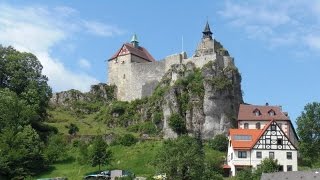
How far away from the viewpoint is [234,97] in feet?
325

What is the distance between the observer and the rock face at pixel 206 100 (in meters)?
94.8

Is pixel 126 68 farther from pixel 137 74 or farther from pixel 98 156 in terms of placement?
pixel 98 156

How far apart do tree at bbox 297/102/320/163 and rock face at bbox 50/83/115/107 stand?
39.1 metres

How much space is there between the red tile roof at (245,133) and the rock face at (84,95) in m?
35.1

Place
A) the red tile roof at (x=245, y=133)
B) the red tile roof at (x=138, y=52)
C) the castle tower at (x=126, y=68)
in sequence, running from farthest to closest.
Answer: the red tile roof at (x=138, y=52), the castle tower at (x=126, y=68), the red tile roof at (x=245, y=133)

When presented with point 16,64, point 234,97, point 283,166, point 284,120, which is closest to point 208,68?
point 234,97

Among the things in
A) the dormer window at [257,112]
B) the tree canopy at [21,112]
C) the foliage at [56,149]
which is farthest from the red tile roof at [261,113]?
the tree canopy at [21,112]

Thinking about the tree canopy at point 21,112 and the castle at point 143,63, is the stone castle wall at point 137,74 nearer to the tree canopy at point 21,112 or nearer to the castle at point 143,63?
the castle at point 143,63

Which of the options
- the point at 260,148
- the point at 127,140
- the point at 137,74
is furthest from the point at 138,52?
the point at 260,148

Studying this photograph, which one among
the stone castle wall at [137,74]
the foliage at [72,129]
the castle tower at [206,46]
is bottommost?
the foliage at [72,129]

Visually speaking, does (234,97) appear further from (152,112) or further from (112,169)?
(112,169)

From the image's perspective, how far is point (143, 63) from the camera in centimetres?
11300

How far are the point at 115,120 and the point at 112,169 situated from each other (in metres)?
27.8

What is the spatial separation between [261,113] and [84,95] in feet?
123
